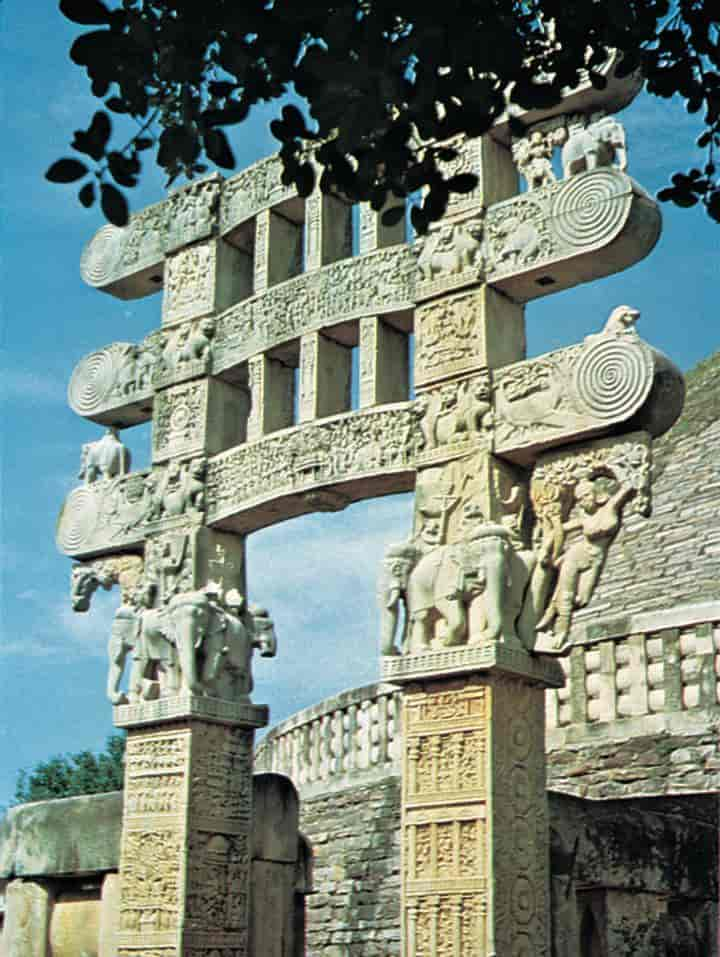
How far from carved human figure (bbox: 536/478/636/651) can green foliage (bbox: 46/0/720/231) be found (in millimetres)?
3337

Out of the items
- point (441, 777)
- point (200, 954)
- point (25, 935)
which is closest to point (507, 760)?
point (441, 777)

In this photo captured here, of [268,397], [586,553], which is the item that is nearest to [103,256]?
[268,397]

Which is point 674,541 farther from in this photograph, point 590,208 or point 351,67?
point 351,67

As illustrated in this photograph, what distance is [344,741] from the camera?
13.5 meters

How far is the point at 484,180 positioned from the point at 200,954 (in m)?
5.17

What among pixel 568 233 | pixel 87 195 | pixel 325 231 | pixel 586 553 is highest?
pixel 325 231

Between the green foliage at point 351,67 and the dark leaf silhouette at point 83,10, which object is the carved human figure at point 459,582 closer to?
the green foliage at point 351,67

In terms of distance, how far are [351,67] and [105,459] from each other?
7180 millimetres

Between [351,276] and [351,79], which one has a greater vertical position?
[351,276]

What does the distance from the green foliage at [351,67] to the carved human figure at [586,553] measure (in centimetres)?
334

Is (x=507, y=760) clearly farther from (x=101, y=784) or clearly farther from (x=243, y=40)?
(x=101, y=784)

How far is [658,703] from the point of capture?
11.5 m

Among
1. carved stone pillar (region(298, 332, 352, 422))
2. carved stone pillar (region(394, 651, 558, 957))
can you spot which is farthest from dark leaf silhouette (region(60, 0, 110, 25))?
carved stone pillar (region(298, 332, 352, 422))

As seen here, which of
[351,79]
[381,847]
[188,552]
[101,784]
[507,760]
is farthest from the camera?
[101,784]
